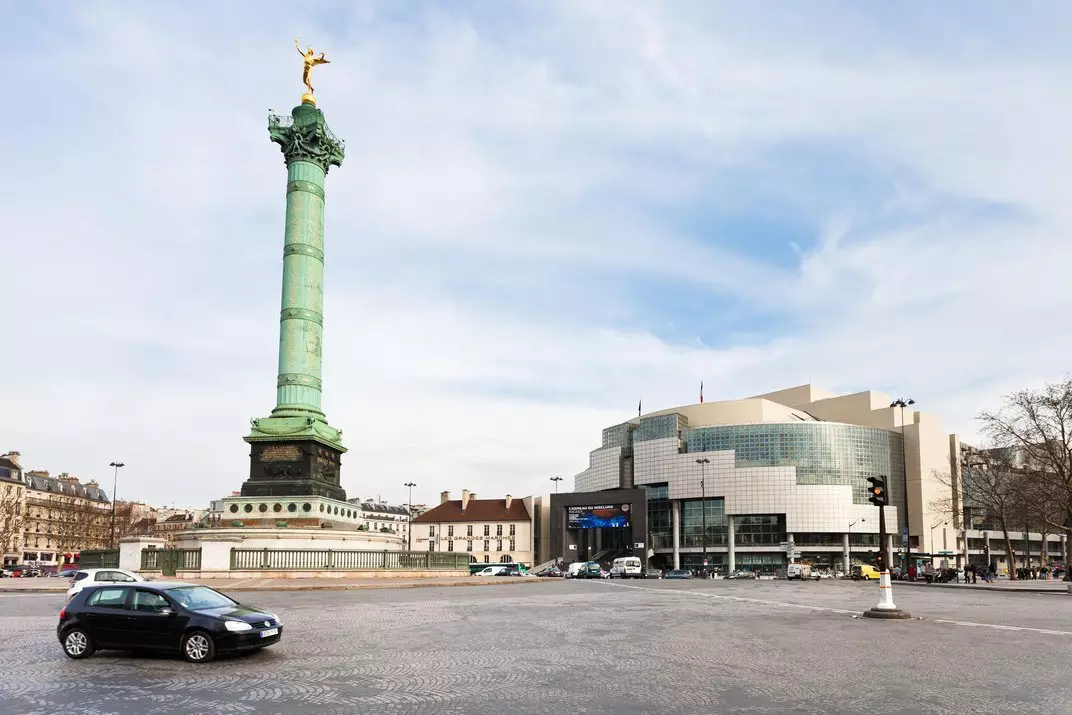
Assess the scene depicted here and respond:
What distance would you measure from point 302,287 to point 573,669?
37.8 meters

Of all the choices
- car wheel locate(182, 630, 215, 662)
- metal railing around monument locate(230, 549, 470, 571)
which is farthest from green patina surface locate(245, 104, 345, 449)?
car wheel locate(182, 630, 215, 662)

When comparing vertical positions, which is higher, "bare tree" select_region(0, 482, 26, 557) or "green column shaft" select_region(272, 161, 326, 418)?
"green column shaft" select_region(272, 161, 326, 418)

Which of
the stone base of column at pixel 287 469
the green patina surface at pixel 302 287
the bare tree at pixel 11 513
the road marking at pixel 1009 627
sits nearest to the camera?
the road marking at pixel 1009 627

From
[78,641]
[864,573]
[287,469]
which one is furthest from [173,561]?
[864,573]

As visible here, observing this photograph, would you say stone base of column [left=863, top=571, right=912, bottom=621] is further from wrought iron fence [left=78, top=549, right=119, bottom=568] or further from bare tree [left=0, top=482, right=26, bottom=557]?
bare tree [left=0, top=482, right=26, bottom=557]

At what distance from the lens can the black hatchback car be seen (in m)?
12.5

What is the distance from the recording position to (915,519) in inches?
4193

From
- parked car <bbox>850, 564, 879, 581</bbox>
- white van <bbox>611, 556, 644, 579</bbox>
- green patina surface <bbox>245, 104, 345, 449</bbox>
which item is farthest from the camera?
parked car <bbox>850, 564, 879, 581</bbox>

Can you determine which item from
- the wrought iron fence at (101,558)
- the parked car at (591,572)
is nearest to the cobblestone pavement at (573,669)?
the wrought iron fence at (101,558)

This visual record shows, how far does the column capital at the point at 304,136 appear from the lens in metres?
48.0

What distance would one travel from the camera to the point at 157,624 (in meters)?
12.7

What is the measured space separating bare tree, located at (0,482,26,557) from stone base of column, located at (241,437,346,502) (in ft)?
190

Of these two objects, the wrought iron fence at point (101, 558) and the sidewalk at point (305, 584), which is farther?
the wrought iron fence at point (101, 558)

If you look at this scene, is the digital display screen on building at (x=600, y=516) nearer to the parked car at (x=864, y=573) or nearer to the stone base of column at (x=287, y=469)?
the parked car at (x=864, y=573)
